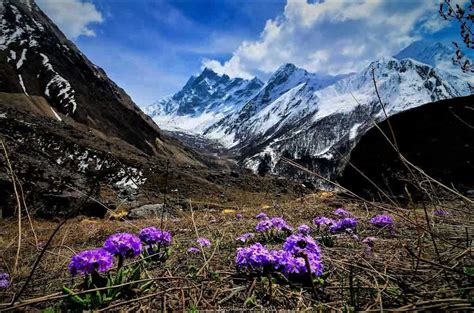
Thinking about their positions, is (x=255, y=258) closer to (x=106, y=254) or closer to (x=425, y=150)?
(x=106, y=254)

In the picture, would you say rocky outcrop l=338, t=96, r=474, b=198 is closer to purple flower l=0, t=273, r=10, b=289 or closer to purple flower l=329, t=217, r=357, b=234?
purple flower l=329, t=217, r=357, b=234

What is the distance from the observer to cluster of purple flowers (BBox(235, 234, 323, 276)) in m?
2.56

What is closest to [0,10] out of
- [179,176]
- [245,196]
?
[179,176]

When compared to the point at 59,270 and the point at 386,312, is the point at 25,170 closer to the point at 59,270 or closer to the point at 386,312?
the point at 59,270

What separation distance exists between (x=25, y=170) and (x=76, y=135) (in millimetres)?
14813

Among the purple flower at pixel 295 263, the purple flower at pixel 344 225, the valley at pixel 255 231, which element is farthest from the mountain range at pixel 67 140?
the purple flower at pixel 344 225

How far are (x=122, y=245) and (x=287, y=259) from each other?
140 centimetres

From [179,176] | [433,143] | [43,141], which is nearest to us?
[433,143]

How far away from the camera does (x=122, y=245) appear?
2.81m

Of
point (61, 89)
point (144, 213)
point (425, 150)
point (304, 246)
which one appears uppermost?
point (61, 89)

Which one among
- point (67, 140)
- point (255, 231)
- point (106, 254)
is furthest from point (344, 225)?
point (67, 140)

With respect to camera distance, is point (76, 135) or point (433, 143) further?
point (76, 135)

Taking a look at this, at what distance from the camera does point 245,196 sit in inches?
991

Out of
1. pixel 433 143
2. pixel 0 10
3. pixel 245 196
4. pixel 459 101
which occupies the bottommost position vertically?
pixel 245 196
